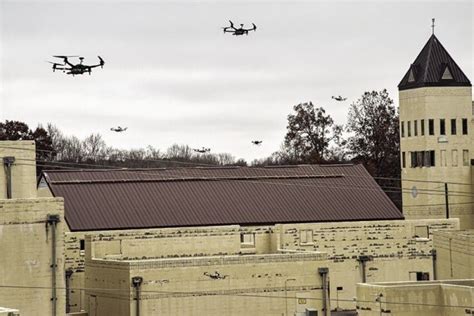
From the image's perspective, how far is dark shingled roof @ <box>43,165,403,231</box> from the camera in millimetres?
71000

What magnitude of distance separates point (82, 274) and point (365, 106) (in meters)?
68.0

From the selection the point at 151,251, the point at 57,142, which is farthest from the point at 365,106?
the point at 151,251

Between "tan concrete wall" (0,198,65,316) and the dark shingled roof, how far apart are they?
473 inches

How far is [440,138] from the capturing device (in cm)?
9562

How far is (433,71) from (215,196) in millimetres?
27237

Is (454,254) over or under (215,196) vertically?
under

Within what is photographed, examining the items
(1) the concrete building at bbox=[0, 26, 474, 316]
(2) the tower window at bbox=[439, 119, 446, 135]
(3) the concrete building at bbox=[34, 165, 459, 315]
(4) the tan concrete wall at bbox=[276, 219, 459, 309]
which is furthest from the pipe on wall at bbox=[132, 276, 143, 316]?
(2) the tower window at bbox=[439, 119, 446, 135]

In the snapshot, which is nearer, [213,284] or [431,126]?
[213,284]

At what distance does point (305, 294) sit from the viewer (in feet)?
203

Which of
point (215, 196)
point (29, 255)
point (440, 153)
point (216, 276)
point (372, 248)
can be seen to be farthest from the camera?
point (440, 153)

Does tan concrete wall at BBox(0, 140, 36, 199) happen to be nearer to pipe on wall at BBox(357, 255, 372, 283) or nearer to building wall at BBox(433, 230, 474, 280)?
pipe on wall at BBox(357, 255, 372, 283)

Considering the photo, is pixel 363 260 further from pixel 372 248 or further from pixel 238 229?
pixel 238 229

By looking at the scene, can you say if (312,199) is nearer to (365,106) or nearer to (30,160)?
(30,160)

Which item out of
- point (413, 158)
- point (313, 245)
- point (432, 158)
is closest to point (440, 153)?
point (432, 158)
